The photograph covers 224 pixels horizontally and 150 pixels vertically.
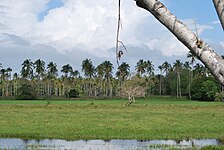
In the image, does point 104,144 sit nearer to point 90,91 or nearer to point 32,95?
point 32,95

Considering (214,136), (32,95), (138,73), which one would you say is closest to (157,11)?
(214,136)

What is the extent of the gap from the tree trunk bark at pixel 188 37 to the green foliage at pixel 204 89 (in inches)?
4131

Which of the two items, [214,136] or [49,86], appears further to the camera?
[49,86]

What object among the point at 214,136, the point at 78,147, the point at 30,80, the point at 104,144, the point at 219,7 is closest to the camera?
the point at 219,7

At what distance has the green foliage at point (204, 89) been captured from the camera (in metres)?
106

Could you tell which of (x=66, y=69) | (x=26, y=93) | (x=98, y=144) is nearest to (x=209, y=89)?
(x=26, y=93)

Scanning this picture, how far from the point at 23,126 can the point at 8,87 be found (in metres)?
123

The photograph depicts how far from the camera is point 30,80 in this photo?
5797 inches

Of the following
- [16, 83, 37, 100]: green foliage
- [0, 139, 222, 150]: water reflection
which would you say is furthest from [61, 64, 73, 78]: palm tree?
[0, 139, 222, 150]: water reflection

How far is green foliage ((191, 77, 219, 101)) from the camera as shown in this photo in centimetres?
10594

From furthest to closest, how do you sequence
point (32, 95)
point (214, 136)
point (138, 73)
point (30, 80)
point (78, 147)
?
1. point (30, 80)
2. point (138, 73)
3. point (32, 95)
4. point (214, 136)
5. point (78, 147)

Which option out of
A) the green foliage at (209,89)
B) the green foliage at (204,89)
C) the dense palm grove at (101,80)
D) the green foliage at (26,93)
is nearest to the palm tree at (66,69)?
the dense palm grove at (101,80)

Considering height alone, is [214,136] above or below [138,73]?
below

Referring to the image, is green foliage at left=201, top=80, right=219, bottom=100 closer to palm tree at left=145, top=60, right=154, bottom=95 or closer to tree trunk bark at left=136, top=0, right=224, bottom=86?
palm tree at left=145, top=60, right=154, bottom=95
